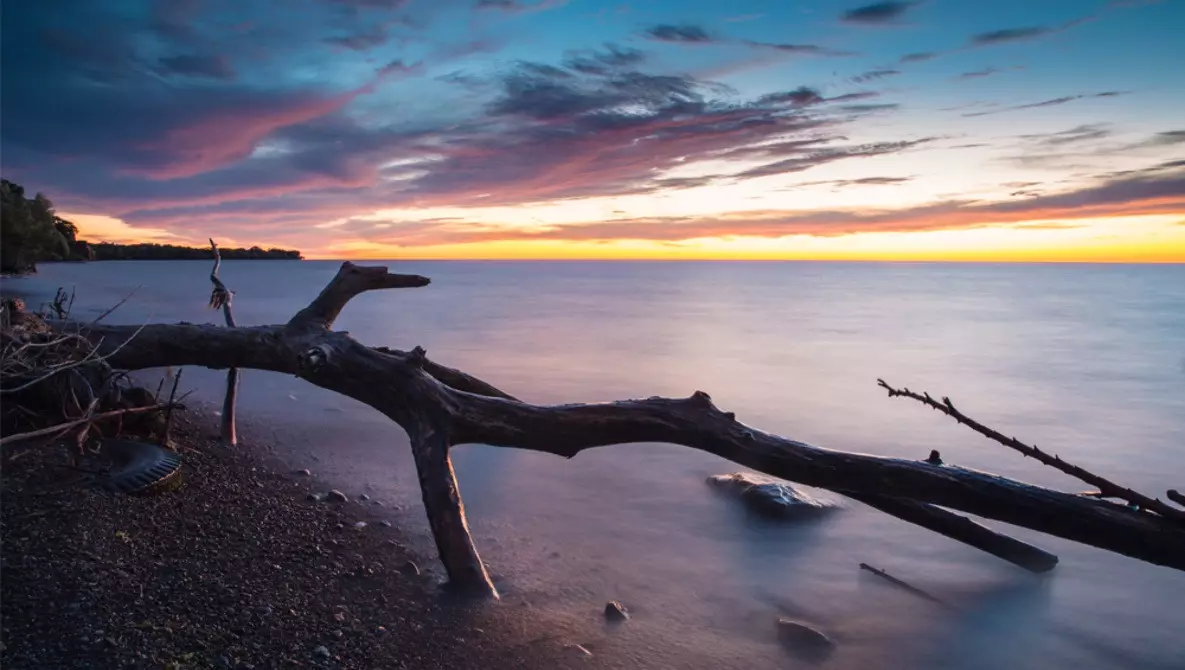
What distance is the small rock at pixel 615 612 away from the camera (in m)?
4.86

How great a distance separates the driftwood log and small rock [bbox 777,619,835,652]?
102cm

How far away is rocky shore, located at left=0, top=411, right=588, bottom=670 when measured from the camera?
3.40 metres

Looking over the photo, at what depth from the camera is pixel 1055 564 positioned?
20.5 feet

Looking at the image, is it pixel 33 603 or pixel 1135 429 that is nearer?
pixel 33 603

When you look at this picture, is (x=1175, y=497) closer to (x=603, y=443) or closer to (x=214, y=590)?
(x=603, y=443)

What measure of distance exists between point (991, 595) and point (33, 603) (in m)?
6.52

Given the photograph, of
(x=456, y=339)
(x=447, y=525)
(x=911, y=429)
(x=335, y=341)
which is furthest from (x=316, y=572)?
(x=456, y=339)

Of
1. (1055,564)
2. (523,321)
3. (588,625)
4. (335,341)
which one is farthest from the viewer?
(523,321)

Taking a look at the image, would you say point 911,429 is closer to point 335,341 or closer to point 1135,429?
point 1135,429

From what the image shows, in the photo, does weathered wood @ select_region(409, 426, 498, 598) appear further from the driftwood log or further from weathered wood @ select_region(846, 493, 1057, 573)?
weathered wood @ select_region(846, 493, 1057, 573)

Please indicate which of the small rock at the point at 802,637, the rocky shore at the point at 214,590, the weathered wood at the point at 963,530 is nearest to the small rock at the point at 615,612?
the rocky shore at the point at 214,590

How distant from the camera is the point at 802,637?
484 centimetres

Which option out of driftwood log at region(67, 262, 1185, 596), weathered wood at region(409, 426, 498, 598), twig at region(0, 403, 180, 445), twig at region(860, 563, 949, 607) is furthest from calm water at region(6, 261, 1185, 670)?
twig at region(0, 403, 180, 445)

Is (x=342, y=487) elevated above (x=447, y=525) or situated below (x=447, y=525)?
below
